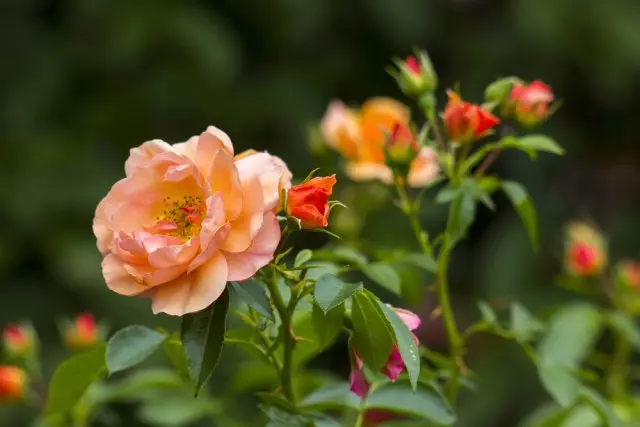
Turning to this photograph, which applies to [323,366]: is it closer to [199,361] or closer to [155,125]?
[155,125]

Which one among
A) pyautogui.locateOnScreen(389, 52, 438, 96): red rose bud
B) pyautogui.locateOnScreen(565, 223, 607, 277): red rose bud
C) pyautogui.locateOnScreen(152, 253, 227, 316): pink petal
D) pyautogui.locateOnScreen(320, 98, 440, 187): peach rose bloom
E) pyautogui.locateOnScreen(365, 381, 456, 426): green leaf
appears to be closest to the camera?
pyautogui.locateOnScreen(152, 253, 227, 316): pink petal

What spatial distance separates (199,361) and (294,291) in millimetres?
65

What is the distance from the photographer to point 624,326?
2.68 feet

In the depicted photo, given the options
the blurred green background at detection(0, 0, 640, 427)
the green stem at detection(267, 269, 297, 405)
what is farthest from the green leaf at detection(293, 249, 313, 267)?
the blurred green background at detection(0, 0, 640, 427)

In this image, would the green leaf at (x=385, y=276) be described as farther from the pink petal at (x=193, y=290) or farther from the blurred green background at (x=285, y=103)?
the blurred green background at (x=285, y=103)

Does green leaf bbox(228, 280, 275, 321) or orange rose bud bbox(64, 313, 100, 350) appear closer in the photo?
green leaf bbox(228, 280, 275, 321)

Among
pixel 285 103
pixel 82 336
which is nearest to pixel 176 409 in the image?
pixel 82 336

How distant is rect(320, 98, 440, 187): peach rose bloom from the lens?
0.78 meters

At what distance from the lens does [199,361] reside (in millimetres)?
459

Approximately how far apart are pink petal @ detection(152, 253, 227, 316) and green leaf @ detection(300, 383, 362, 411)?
0.43ft

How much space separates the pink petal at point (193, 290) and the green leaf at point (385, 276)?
16cm

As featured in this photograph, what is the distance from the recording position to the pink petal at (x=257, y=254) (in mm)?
456

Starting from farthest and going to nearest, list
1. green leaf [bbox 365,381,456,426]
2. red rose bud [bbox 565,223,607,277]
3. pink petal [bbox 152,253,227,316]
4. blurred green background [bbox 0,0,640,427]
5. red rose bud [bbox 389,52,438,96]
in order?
blurred green background [bbox 0,0,640,427] → red rose bud [bbox 565,223,607,277] → red rose bud [bbox 389,52,438,96] → green leaf [bbox 365,381,456,426] → pink petal [bbox 152,253,227,316]

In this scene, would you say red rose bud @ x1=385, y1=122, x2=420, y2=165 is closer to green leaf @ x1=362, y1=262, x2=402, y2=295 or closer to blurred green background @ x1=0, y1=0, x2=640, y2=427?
green leaf @ x1=362, y1=262, x2=402, y2=295
